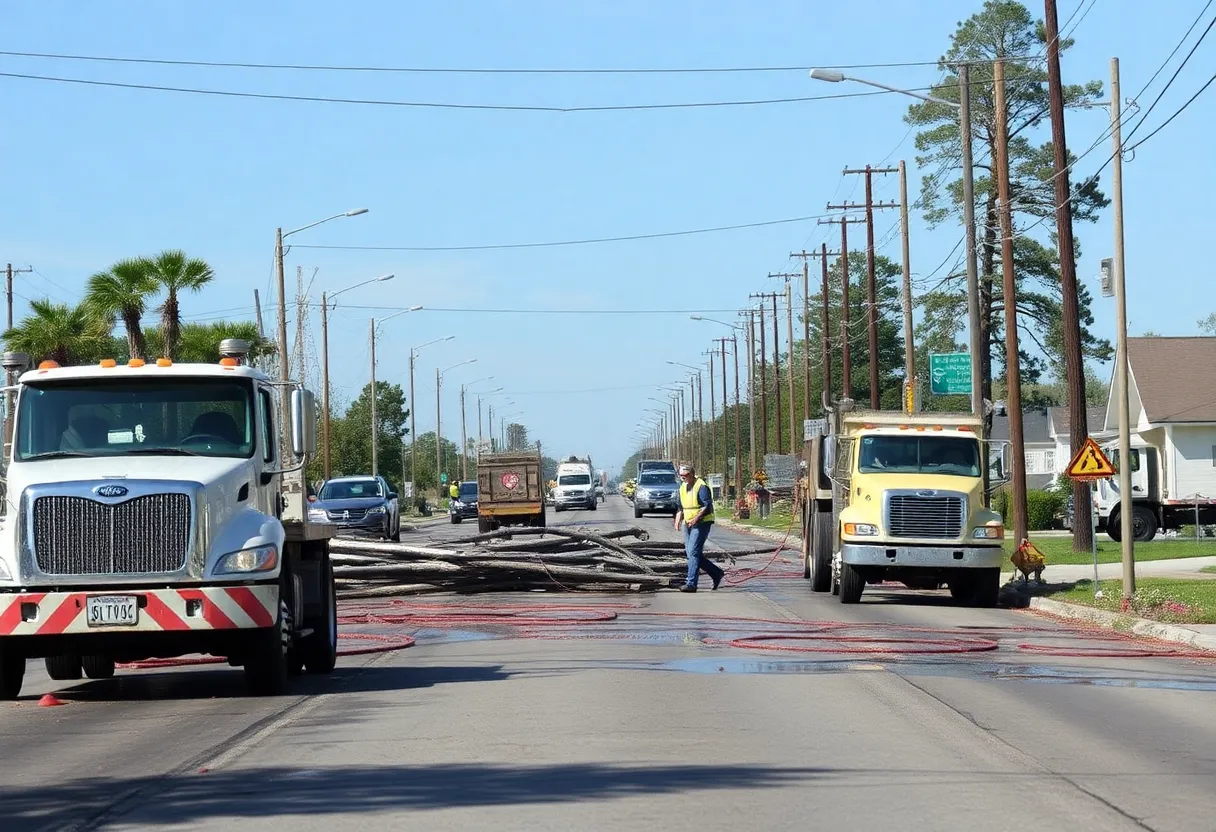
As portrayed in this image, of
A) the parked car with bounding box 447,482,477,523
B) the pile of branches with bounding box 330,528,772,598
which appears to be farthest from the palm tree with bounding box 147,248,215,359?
the parked car with bounding box 447,482,477,523

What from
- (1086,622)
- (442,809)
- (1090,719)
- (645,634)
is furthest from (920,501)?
(442,809)

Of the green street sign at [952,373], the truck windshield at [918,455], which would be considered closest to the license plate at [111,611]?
the truck windshield at [918,455]

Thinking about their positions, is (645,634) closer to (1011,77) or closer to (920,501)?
(920,501)

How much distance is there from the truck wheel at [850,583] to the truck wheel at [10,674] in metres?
13.5

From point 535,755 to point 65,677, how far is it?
700cm

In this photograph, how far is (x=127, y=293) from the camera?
4147 centimetres

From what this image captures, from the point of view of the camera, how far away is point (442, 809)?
8.66 metres

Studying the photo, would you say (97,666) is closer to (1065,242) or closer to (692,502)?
(692,502)

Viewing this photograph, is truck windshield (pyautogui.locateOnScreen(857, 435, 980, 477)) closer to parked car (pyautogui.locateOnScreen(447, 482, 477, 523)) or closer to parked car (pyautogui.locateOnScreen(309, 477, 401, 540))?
parked car (pyautogui.locateOnScreen(309, 477, 401, 540))

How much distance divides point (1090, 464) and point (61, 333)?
91.4ft

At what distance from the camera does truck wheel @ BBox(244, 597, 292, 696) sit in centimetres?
1374

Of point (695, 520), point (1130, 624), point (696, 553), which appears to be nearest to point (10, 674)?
point (1130, 624)

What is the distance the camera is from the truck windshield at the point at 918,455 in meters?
25.7

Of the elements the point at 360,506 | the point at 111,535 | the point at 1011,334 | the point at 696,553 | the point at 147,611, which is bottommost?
the point at 696,553
